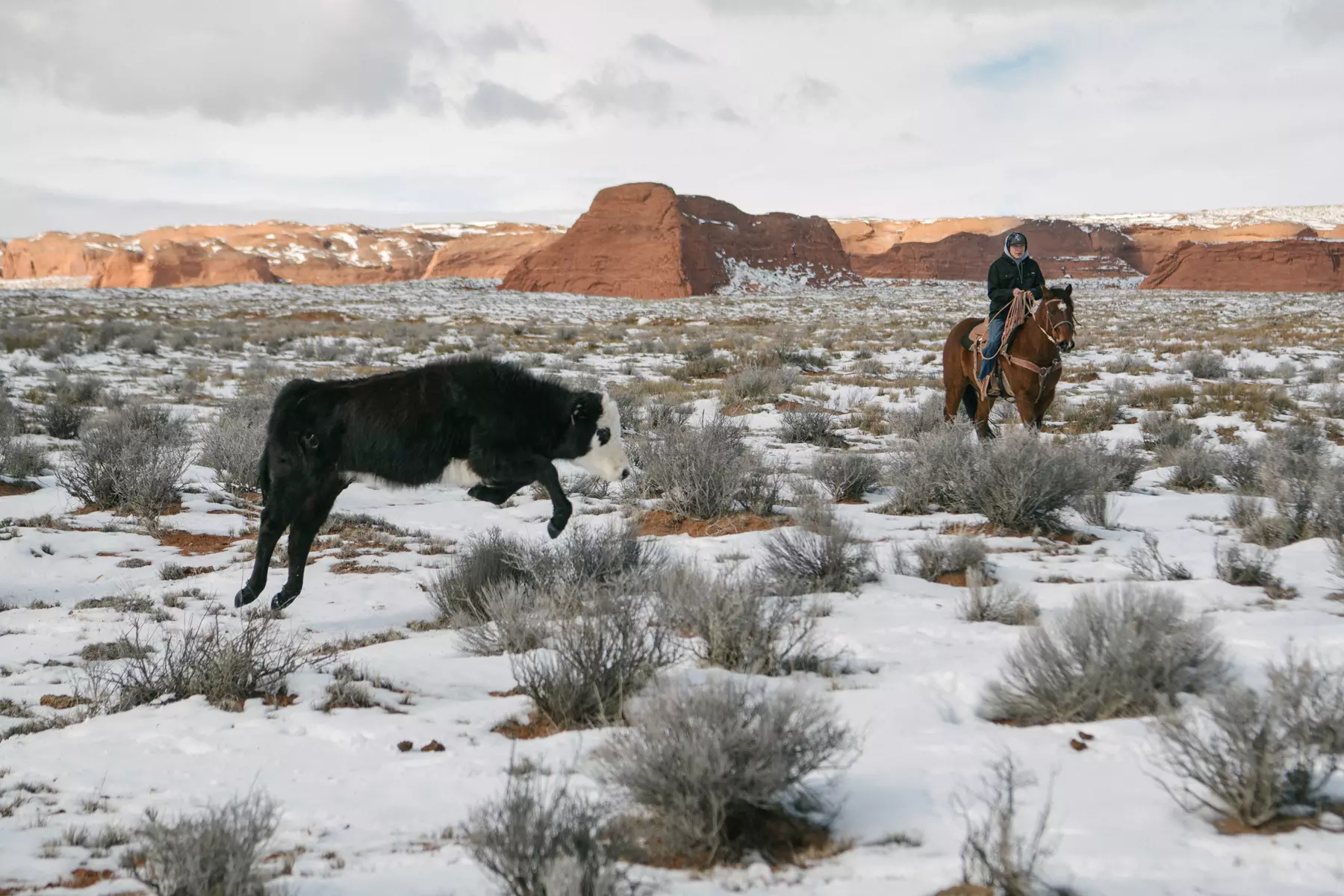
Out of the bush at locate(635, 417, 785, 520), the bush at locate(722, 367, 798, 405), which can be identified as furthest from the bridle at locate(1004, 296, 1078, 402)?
the bush at locate(722, 367, 798, 405)

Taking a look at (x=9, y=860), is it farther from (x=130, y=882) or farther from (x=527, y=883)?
(x=527, y=883)

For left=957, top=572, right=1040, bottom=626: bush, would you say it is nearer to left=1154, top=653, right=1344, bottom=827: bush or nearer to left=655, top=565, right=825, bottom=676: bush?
left=655, top=565, right=825, bottom=676: bush

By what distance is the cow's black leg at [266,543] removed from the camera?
5.37 meters

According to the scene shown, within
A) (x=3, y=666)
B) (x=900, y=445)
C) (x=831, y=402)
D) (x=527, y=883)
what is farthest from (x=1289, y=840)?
(x=831, y=402)

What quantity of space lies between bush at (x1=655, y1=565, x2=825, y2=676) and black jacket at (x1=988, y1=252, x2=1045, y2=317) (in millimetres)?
7371

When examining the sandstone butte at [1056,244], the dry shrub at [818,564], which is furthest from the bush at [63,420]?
the sandstone butte at [1056,244]

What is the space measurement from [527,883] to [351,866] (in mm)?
689

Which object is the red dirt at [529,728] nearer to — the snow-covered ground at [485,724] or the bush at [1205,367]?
the snow-covered ground at [485,724]

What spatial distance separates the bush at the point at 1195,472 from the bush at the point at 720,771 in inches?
288

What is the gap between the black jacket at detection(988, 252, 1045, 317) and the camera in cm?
1051

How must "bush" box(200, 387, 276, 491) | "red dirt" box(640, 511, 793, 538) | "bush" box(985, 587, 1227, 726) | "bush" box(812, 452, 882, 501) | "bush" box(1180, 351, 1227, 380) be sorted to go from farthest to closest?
"bush" box(1180, 351, 1227, 380)
"bush" box(200, 387, 276, 491)
"bush" box(812, 452, 882, 501)
"red dirt" box(640, 511, 793, 538)
"bush" box(985, 587, 1227, 726)

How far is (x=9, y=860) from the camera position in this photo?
260 centimetres

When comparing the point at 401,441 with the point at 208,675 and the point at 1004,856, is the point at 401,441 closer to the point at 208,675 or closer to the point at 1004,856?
the point at 208,675

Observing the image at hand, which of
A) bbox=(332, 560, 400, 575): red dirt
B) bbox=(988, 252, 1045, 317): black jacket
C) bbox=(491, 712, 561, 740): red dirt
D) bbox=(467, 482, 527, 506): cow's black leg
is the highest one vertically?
bbox=(988, 252, 1045, 317): black jacket
